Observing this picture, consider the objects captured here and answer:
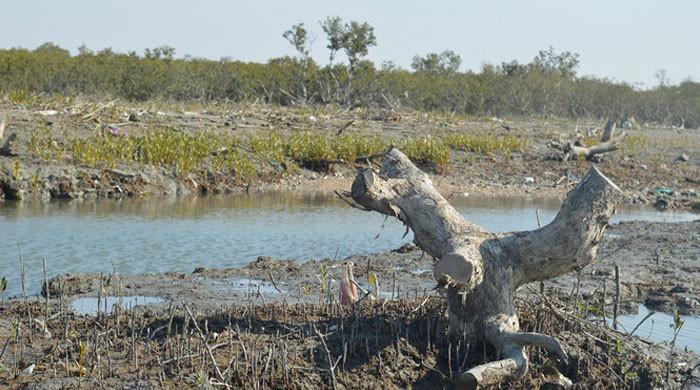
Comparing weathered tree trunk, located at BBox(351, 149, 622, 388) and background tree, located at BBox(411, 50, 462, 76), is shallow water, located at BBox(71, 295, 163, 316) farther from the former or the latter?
background tree, located at BBox(411, 50, 462, 76)

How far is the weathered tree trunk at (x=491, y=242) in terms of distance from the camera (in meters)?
6.94

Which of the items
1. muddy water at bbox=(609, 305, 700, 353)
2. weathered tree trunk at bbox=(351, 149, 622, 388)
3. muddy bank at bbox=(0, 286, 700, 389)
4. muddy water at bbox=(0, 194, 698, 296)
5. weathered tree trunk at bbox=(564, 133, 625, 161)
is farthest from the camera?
weathered tree trunk at bbox=(564, 133, 625, 161)

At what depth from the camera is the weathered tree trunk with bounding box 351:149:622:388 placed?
6938 mm

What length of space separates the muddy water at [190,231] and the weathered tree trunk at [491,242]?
109 inches

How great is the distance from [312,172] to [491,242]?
14.6 meters

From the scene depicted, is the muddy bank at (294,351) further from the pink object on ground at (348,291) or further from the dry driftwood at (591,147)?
the dry driftwood at (591,147)

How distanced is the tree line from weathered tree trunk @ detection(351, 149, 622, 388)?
1695cm

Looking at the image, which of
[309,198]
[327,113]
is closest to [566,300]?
[309,198]

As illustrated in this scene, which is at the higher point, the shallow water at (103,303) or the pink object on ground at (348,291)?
the pink object on ground at (348,291)

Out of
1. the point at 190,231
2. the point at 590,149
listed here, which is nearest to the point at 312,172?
the point at 190,231

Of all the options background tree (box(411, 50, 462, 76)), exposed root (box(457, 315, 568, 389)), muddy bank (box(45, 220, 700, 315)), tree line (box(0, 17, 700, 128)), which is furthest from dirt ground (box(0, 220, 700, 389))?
background tree (box(411, 50, 462, 76))

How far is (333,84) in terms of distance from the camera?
3766cm

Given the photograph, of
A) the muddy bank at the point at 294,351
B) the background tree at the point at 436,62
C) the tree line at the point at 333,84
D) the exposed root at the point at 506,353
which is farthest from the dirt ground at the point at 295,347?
the background tree at the point at 436,62

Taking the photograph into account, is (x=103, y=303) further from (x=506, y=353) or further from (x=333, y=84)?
(x=333, y=84)
